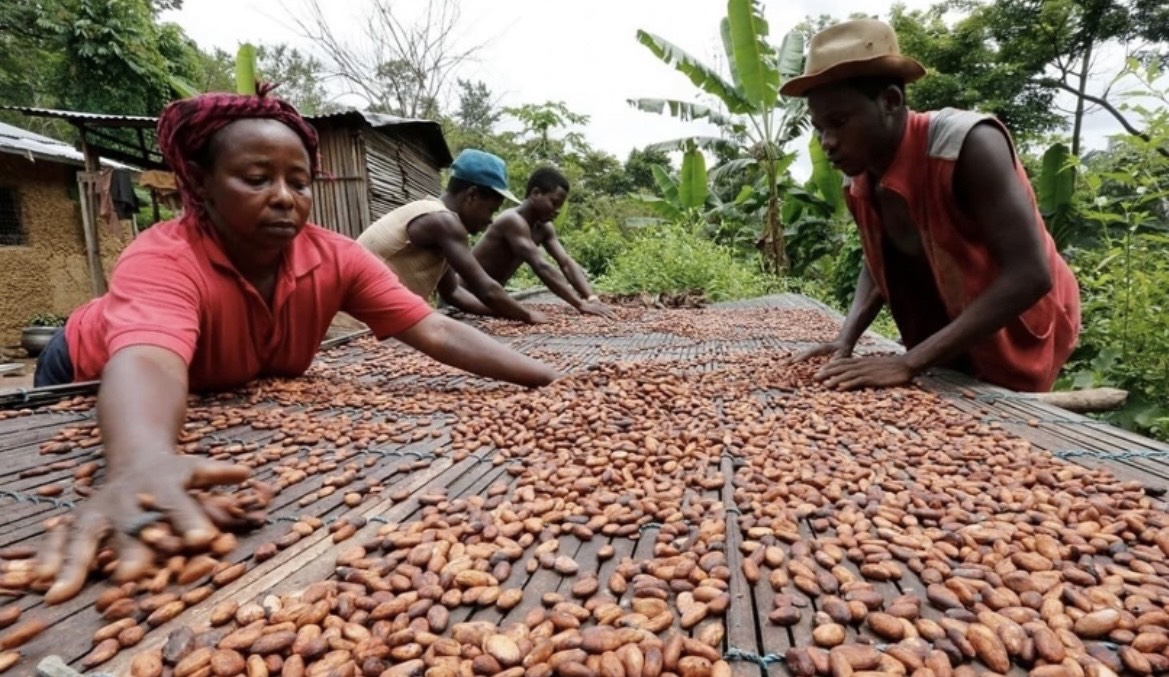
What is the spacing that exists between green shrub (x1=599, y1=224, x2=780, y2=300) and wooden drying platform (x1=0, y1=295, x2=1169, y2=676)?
17.4 ft

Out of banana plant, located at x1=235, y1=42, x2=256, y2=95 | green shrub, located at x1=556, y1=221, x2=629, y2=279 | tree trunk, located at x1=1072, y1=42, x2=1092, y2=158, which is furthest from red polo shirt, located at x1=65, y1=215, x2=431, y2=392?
tree trunk, located at x1=1072, y1=42, x2=1092, y2=158

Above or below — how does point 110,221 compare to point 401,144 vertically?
below

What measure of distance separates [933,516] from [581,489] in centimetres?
63

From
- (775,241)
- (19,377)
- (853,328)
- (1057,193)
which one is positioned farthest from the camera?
(775,241)

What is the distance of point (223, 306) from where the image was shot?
1846 mm

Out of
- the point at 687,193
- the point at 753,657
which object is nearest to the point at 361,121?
the point at 687,193

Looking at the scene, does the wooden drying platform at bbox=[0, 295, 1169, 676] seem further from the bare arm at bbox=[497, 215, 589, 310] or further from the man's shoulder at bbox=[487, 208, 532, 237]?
the man's shoulder at bbox=[487, 208, 532, 237]

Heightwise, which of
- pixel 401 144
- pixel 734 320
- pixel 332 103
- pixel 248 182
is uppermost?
pixel 332 103

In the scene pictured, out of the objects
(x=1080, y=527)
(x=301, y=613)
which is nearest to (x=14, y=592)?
(x=301, y=613)

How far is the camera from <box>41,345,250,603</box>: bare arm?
2.97ft

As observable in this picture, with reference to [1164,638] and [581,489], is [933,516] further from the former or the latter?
[581,489]

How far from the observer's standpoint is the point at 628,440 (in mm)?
1555

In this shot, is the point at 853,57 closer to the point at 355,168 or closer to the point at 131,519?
the point at 131,519

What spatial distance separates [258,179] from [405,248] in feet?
7.76
